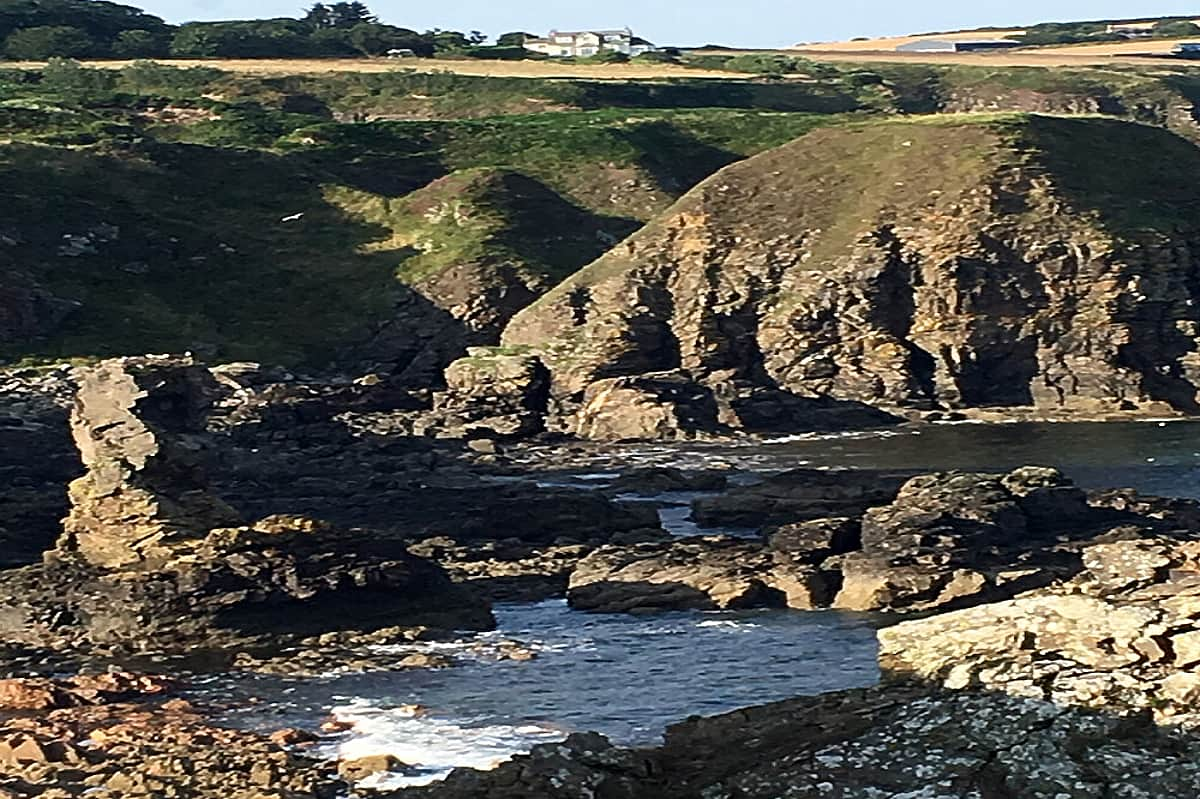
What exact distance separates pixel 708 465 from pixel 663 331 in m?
20.9

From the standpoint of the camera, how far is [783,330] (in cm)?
10050

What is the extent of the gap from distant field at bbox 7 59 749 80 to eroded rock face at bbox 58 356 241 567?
124 metres

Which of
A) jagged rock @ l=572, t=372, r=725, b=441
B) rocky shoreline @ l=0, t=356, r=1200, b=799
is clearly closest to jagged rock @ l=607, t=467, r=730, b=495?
rocky shoreline @ l=0, t=356, r=1200, b=799

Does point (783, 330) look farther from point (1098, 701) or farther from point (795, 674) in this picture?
point (1098, 701)

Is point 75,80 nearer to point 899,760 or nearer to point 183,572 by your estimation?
point 183,572

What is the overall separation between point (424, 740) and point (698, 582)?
54.4ft

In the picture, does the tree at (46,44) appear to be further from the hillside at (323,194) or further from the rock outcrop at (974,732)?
the rock outcrop at (974,732)

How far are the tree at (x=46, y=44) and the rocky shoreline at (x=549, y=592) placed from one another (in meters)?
105

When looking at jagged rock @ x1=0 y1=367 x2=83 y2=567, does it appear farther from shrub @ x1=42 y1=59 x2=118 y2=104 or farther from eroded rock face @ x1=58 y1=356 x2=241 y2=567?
shrub @ x1=42 y1=59 x2=118 y2=104

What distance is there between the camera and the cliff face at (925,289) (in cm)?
9744

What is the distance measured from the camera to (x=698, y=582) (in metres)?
53.8

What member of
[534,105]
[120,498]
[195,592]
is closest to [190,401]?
[120,498]

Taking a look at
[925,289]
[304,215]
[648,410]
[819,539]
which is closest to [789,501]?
[819,539]

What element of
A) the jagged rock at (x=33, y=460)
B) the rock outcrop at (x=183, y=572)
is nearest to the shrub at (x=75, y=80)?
the jagged rock at (x=33, y=460)
